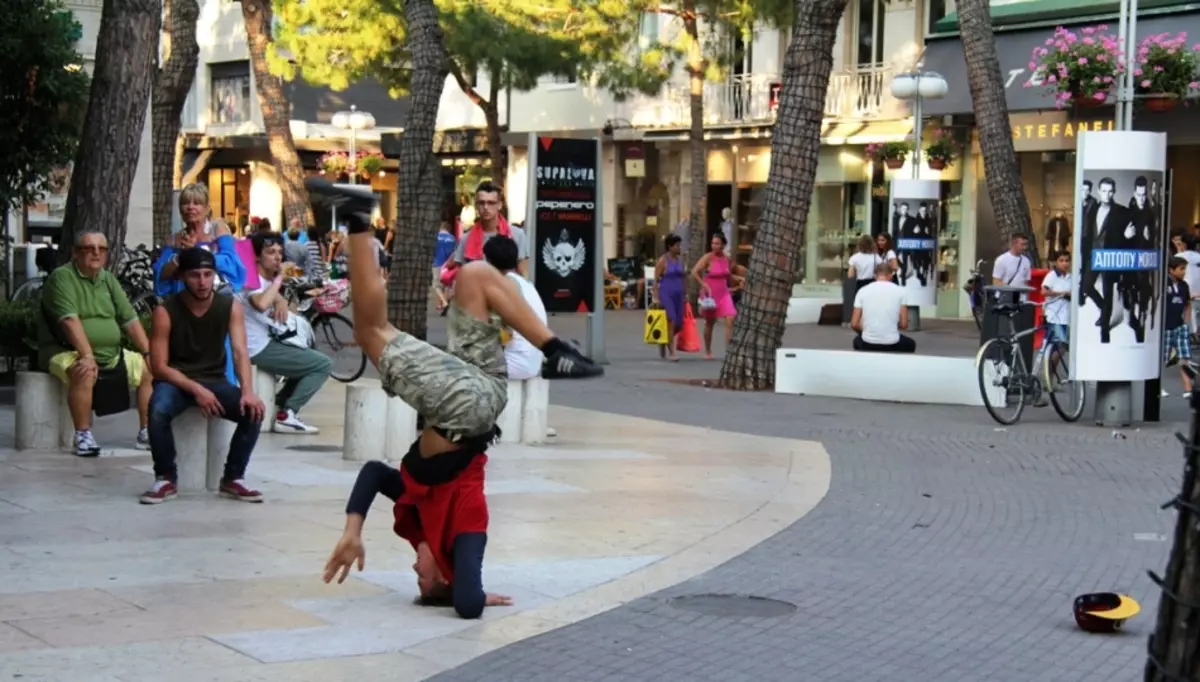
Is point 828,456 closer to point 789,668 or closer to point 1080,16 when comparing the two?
point 789,668

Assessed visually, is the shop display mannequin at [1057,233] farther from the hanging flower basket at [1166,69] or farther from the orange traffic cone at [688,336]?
the orange traffic cone at [688,336]

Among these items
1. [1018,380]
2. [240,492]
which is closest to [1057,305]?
[1018,380]

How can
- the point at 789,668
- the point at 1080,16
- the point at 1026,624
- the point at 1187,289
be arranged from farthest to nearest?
the point at 1080,16
the point at 1187,289
the point at 1026,624
the point at 789,668

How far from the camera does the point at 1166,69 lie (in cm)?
2384

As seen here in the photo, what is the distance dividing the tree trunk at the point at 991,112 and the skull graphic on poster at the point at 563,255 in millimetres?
5550

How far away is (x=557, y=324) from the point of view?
98.7 feet

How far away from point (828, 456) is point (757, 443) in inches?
32.1

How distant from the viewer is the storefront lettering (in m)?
28.3

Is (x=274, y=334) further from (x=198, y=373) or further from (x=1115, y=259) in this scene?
(x=1115, y=259)

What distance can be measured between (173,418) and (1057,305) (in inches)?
396

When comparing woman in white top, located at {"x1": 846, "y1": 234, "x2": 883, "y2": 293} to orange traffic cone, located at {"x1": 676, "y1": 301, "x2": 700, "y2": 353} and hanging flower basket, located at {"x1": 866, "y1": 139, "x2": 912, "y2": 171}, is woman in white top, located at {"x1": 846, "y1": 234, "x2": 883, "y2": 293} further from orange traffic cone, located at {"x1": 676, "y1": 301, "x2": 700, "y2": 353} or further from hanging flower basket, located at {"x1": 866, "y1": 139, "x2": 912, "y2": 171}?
orange traffic cone, located at {"x1": 676, "y1": 301, "x2": 700, "y2": 353}

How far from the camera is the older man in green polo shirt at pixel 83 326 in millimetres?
10891

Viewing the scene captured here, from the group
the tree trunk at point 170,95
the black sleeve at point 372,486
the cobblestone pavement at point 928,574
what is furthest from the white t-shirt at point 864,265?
the black sleeve at point 372,486

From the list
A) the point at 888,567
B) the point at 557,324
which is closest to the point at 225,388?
the point at 888,567
